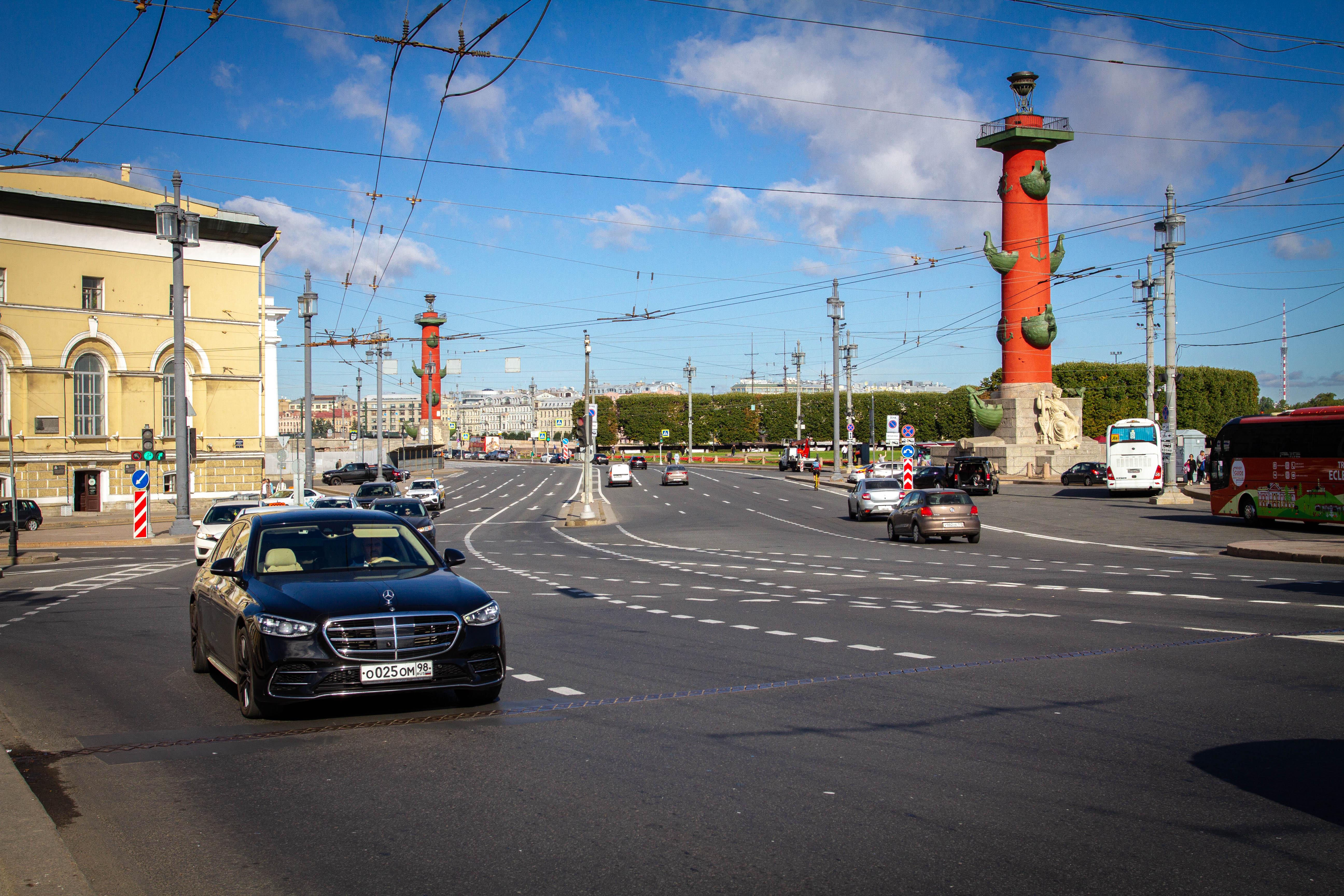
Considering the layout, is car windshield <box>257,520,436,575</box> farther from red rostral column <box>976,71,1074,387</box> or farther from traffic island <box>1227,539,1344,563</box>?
red rostral column <box>976,71,1074,387</box>

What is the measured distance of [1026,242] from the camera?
60.2 meters

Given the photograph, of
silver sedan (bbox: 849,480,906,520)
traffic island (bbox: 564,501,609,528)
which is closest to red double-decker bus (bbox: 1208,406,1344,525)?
silver sedan (bbox: 849,480,906,520)

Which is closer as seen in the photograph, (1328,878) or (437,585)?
(1328,878)

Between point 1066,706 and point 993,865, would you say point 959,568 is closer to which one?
point 1066,706

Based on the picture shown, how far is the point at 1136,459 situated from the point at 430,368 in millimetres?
99256

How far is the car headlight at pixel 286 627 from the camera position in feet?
23.4

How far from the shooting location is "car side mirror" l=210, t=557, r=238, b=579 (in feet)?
26.7

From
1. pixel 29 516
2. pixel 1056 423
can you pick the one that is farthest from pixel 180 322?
pixel 1056 423

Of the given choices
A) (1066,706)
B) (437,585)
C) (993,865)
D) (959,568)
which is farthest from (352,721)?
(959,568)

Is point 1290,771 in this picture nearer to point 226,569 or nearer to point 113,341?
point 226,569

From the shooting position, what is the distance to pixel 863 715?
758 cm

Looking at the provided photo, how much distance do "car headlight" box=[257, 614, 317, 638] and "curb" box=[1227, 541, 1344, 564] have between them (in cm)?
1943

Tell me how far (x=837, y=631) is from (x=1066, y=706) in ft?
14.0

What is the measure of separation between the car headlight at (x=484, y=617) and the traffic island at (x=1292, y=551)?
59.5ft
